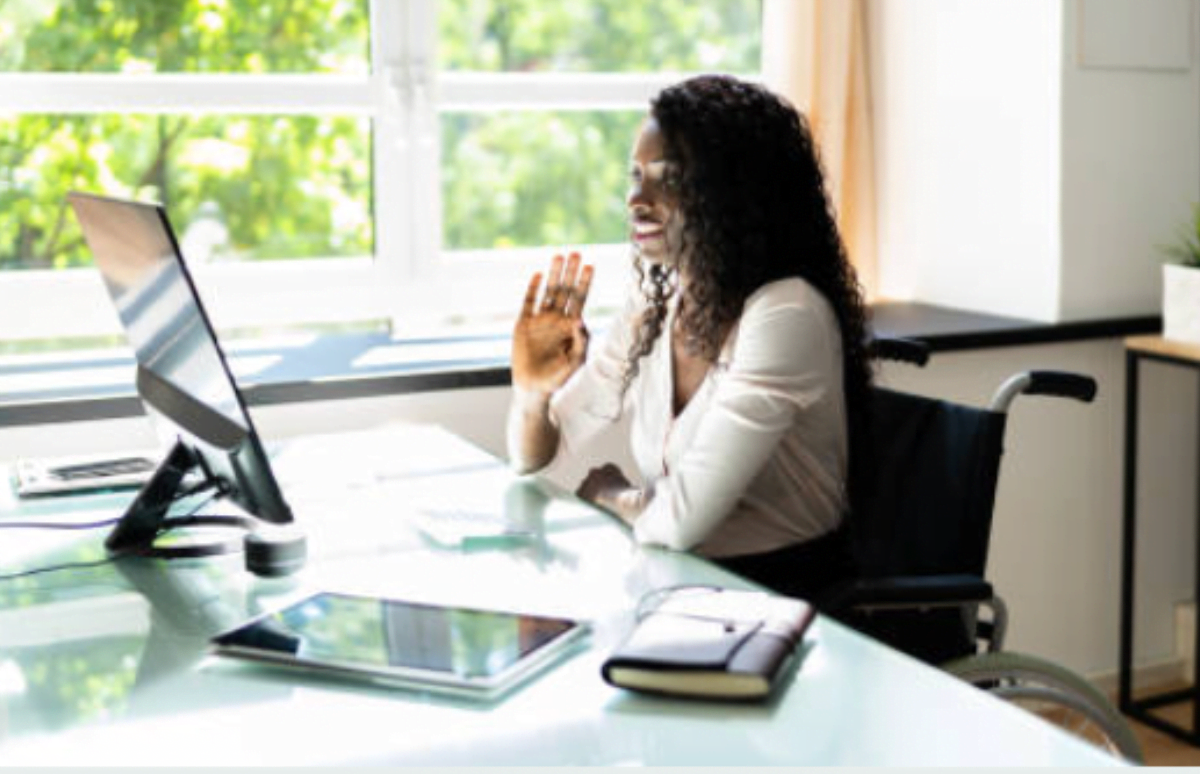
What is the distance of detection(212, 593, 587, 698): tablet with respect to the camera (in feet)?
3.98

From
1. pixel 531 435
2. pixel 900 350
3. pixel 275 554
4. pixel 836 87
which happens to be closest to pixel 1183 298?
pixel 836 87

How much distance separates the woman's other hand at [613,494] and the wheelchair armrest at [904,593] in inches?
15.1

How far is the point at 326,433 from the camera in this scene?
2.51 meters

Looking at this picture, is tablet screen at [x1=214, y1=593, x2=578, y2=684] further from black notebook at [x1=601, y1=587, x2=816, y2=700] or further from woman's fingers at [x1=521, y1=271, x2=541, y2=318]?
woman's fingers at [x1=521, y1=271, x2=541, y2=318]

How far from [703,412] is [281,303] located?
4.13ft

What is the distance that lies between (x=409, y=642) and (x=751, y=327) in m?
0.70

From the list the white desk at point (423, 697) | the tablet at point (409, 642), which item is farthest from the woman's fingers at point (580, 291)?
the tablet at point (409, 642)

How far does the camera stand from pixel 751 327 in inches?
71.6

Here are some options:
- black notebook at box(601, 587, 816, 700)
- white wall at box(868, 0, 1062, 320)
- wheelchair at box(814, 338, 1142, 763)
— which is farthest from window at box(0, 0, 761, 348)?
black notebook at box(601, 587, 816, 700)

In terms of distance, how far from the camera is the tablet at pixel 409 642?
3.98 feet

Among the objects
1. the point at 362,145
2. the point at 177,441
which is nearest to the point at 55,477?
the point at 177,441

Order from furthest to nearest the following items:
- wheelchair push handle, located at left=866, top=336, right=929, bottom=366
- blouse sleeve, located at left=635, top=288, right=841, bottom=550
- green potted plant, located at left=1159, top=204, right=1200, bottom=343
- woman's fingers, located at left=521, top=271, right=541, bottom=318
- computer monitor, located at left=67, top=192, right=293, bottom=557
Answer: green potted plant, located at left=1159, top=204, right=1200, bottom=343 < woman's fingers, located at left=521, top=271, right=541, bottom=318 < wheelchair push handle, located at left=866, top=336, right=929, bottom=366 < blouse sleeve, located at left=635, top=288, right=841, bottom=550 < computer monitor, located at left=67, top=192, right=293, bottom=557

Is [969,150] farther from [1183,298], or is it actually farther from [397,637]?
[397,637]

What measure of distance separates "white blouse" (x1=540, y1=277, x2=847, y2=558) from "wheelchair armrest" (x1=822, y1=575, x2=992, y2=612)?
0.60 feet
